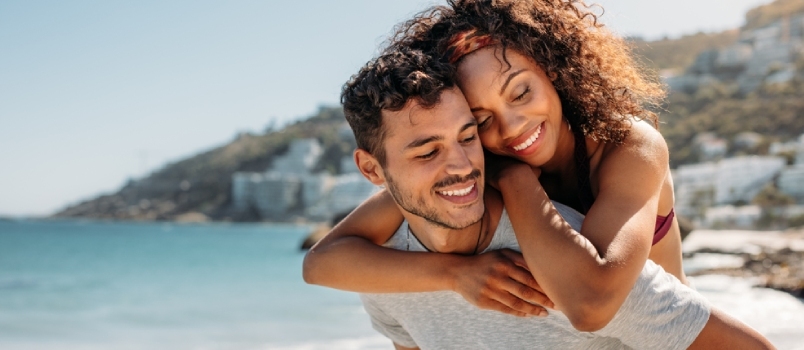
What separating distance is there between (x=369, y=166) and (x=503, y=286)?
2.35 feet

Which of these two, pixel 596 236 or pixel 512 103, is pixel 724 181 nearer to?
pixel 512 103

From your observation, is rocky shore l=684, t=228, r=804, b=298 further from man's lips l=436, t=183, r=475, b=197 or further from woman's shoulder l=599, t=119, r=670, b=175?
man's lips l=436, t=183, r=475, b=197

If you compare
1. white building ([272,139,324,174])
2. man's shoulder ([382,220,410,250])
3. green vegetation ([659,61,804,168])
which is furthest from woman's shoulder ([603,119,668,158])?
white building ([272,139,324,174])

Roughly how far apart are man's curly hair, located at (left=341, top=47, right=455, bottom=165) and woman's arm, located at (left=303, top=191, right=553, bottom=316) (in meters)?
0.37

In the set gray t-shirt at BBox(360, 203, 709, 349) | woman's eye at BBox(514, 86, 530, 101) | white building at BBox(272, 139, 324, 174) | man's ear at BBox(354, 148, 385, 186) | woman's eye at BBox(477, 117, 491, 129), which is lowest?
gray t-shirt at BBox(360, 203, 709, 349)

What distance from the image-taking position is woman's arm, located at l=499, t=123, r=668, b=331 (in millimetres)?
2211

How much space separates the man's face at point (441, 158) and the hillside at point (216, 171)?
335ft

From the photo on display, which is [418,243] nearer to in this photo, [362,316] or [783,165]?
[362,316]

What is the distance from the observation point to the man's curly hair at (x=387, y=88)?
2.48 metres

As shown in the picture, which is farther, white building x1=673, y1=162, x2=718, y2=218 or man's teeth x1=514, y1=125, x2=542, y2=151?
white building x1=673, y1=162, x2=718, y2=218

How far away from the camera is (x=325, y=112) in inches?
4368

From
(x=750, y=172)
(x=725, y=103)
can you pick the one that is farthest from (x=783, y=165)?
(x=725, y=103)

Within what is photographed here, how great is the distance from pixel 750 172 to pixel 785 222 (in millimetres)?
9263

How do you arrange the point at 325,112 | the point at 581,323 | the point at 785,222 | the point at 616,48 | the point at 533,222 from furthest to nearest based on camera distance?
the point at 325,112
the point at 785,222
the point at 616,48
the point at 533,222
the point at 581,323
